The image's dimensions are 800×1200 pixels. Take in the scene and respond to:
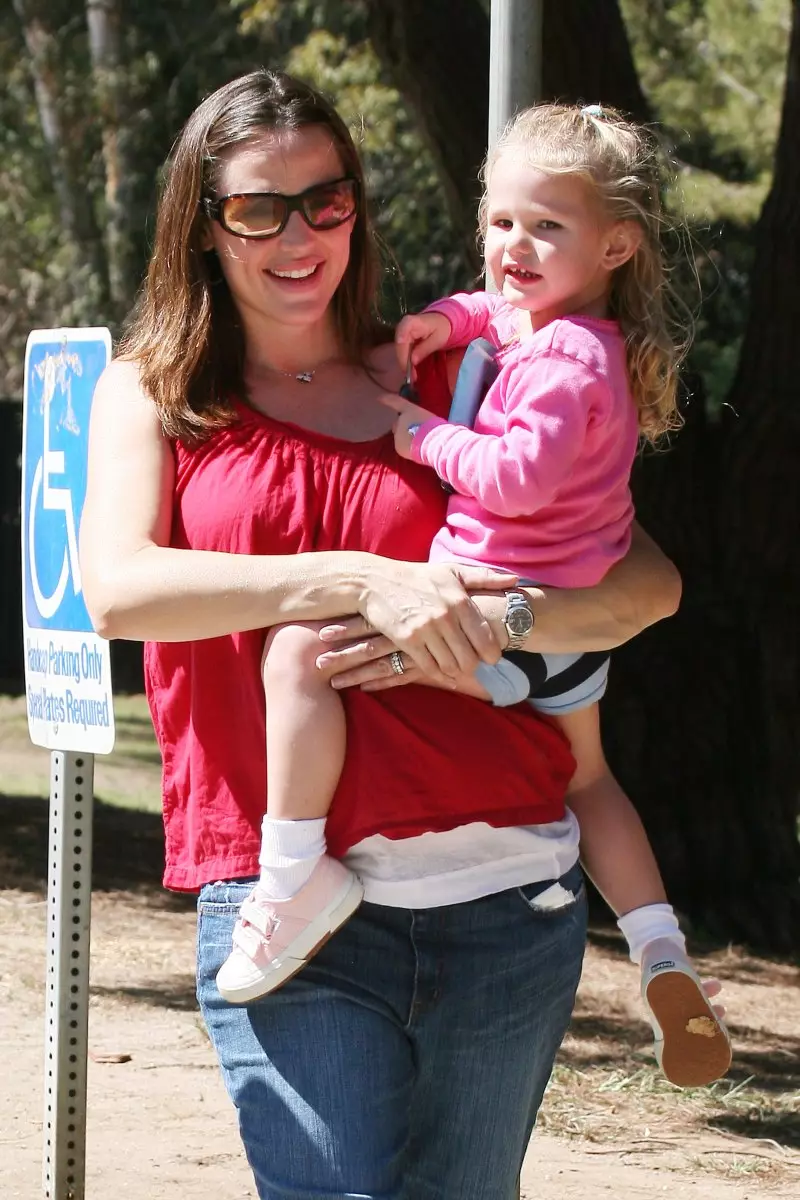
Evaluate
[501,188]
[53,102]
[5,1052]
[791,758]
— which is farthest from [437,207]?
[501,188]

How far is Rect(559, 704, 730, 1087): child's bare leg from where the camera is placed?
249cm

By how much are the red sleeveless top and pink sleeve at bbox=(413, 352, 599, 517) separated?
9 cm

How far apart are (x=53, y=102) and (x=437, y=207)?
18.0 ft

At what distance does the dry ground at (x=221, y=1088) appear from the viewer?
4.59 meters

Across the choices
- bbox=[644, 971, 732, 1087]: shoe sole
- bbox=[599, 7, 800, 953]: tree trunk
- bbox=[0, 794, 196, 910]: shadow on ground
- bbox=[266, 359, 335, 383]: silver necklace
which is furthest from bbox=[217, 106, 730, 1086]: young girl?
bbox=[0, 794, 196, 910]: shadow on ground

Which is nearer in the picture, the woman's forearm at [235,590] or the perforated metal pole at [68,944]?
the woman's forearm at [235,590]

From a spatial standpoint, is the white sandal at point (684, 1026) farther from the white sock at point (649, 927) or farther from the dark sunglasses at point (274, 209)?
the dark sunglasses at point (274, 209)

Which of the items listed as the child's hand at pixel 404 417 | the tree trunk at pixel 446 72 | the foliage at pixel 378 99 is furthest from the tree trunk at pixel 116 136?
the child's hand at pixel 404 417

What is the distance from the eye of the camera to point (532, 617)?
2398 mm

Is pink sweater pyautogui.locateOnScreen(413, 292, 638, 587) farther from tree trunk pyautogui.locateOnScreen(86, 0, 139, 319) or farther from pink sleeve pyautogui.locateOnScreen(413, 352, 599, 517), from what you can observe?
tree trunk pyautogui.locateOnScreen(86, 0, 139, 319)

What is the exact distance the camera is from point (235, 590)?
2252mm

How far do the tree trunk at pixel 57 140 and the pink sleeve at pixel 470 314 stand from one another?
1909 centimetres

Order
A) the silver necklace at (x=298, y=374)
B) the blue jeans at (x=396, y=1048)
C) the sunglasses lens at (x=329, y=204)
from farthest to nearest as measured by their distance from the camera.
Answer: the silver necklace at (x=298, y=374) < the sunglasses lens at (x=329, y=204) < the blue jeans at (x=396, y=1048)

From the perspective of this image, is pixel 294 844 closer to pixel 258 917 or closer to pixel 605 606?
pixel 258 917
